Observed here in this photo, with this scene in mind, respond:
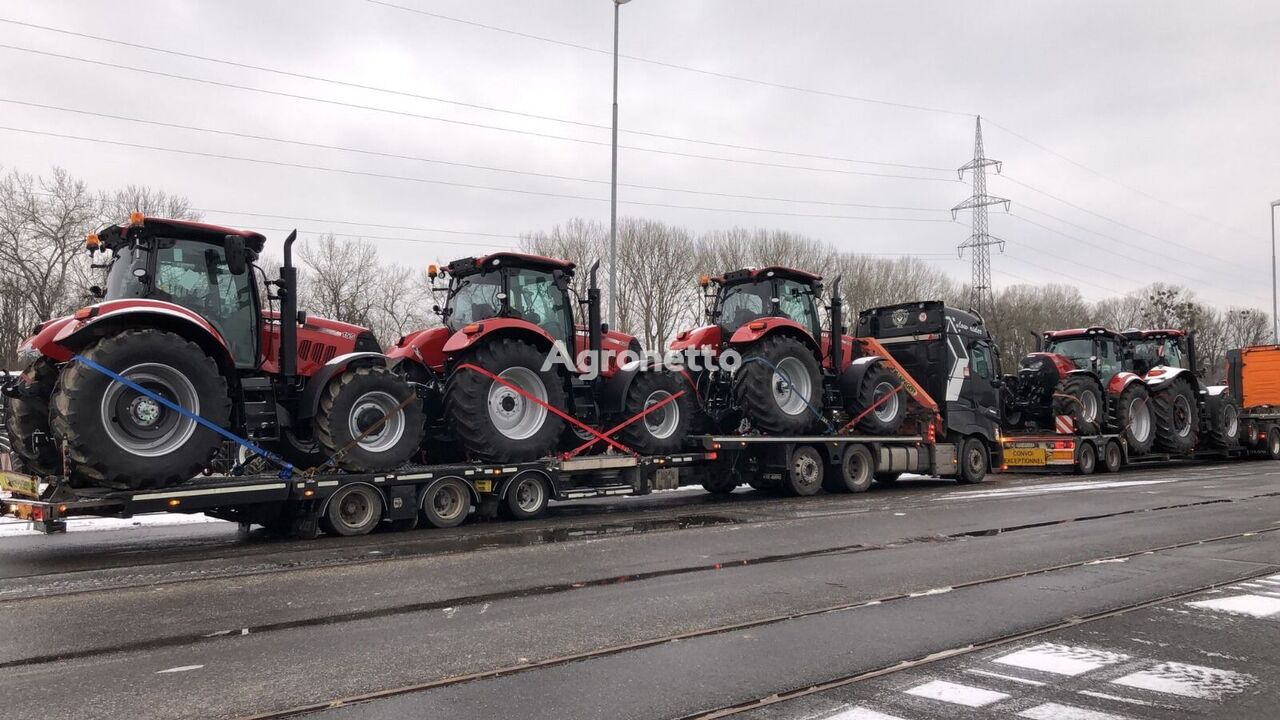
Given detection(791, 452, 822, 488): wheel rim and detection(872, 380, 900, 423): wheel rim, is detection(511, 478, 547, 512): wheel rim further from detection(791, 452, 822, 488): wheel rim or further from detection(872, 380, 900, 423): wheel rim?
detection(872, 380, 900, 423): wheel rim

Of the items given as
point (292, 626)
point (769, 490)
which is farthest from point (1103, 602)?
point (769, 490)

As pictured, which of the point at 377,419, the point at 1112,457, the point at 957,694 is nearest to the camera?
the point at 957,694

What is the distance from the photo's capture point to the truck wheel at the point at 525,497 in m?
11.7

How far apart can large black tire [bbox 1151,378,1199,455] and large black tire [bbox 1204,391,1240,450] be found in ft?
4.63

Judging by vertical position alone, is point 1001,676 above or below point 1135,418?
below

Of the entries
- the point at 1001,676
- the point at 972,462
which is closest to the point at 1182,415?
the point at 972,462

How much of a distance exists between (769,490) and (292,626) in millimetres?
11422

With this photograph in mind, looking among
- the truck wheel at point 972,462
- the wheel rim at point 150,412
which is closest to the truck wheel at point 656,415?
the wheel rim at point 150,412

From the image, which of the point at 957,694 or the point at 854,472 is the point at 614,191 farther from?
the point at 957,694

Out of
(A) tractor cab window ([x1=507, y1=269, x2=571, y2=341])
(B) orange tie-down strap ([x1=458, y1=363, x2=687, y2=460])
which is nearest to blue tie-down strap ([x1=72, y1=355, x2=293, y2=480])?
(B) orange tie-down strap ([x1=458, y1=363, x2=687, y2=460])

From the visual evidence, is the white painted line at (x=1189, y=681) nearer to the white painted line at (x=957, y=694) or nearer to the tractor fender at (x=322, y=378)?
the white painted line at (x=957, y=694)

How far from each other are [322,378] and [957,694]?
7867mm

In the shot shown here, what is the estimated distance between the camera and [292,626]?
608cm

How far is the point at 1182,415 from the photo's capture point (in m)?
23.7
